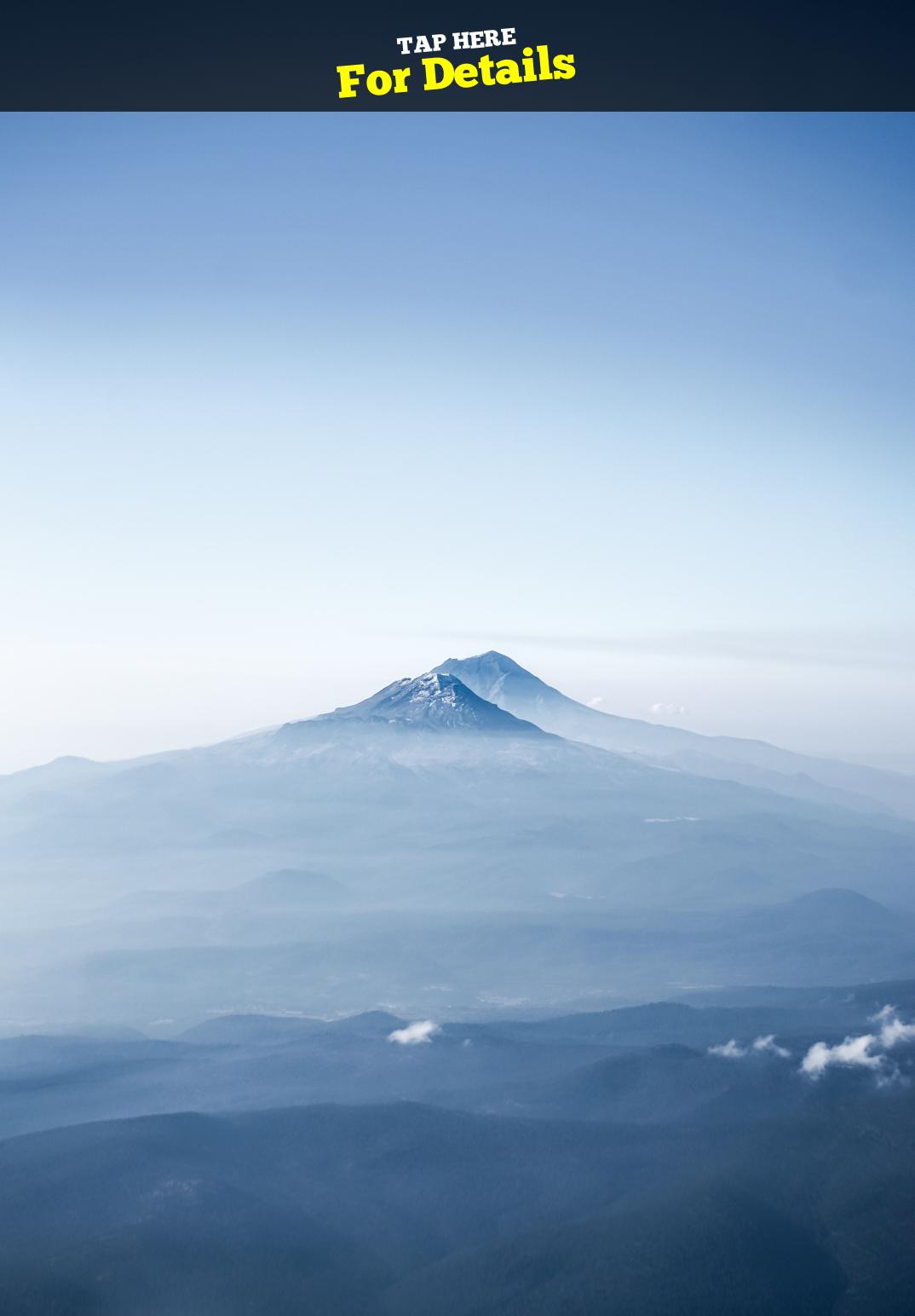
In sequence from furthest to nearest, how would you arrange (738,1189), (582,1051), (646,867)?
(646,867) < (582,1051) < (738,1189)

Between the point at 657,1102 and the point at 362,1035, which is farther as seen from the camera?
the point at 362,1035

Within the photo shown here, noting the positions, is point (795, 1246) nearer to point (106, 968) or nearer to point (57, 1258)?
point (57, 1258)

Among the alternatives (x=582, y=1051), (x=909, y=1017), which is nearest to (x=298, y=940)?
(x=582, y=1051)

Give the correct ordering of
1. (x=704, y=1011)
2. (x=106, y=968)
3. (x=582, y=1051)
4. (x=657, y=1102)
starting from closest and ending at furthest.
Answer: (x=657, y=1102)
(x=582, y=1051)
(x=704, y=1011)
(x=106, y=968)

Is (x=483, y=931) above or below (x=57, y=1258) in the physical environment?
below

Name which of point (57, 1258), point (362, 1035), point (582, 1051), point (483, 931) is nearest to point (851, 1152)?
point (582, 1051)

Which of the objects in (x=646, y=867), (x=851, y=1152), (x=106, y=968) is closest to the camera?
(x=851, y=1152)

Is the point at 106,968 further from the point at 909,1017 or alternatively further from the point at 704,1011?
the point at 909,1017

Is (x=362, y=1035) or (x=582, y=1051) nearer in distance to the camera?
(x=582, y=1051)

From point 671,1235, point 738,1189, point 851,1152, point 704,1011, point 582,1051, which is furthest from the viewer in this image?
point 704,1011

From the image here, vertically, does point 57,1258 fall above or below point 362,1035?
above
